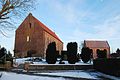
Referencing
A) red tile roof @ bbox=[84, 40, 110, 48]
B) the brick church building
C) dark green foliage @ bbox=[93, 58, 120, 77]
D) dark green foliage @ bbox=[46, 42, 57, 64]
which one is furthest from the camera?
red tile roof @ bbox=[84, 40, 110, 48]

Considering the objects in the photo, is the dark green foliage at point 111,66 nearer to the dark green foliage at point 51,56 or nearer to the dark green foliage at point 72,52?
the dark green foliage at point 72,52

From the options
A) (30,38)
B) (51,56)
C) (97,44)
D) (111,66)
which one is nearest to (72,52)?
(51,56)

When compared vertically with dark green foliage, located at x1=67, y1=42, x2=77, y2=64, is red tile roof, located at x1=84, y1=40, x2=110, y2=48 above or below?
above

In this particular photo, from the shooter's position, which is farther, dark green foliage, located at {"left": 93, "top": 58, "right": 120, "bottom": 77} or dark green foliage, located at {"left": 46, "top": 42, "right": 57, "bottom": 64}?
dark green foliage, located at {"left": 46, "top": 42, "right": 57, "bottom": 64}

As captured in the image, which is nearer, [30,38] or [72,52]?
[72,52]

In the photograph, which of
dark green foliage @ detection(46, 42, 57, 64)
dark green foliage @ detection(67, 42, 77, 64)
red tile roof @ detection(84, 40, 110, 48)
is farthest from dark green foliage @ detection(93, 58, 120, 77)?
red tile roof @ detection(84, 40, 110, 48)

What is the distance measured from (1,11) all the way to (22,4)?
278 centimetres

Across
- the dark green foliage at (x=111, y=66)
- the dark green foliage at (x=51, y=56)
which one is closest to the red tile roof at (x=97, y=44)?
the dark green foliage at (x=51, y=56)

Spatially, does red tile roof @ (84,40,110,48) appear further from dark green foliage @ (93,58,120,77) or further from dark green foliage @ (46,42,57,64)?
dark green foliage @ (93,58,120,77)

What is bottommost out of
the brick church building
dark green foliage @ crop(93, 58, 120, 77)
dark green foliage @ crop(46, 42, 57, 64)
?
dark green foliage @ crop(93, 58, 120, 77)

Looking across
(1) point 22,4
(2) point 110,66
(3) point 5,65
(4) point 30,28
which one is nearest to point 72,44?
(3) point 5,65

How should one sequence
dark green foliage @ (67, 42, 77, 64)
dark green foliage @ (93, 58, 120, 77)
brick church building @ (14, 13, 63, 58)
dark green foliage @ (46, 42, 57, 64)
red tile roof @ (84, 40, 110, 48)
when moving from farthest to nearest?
red tile roof @ (84, 40, 110, 48) → brick church building @ (14, 13, 63, 58) → dark green foliage @ (67, 42, 77, 64) → dark green foliage @ (46, 42, 57, 64) → dark green foliage @ (93, 58, 120, 77)

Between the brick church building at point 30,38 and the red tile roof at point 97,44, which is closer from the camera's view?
the brick church building at point 30,38

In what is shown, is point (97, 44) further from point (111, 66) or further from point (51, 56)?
point (111, 66)
